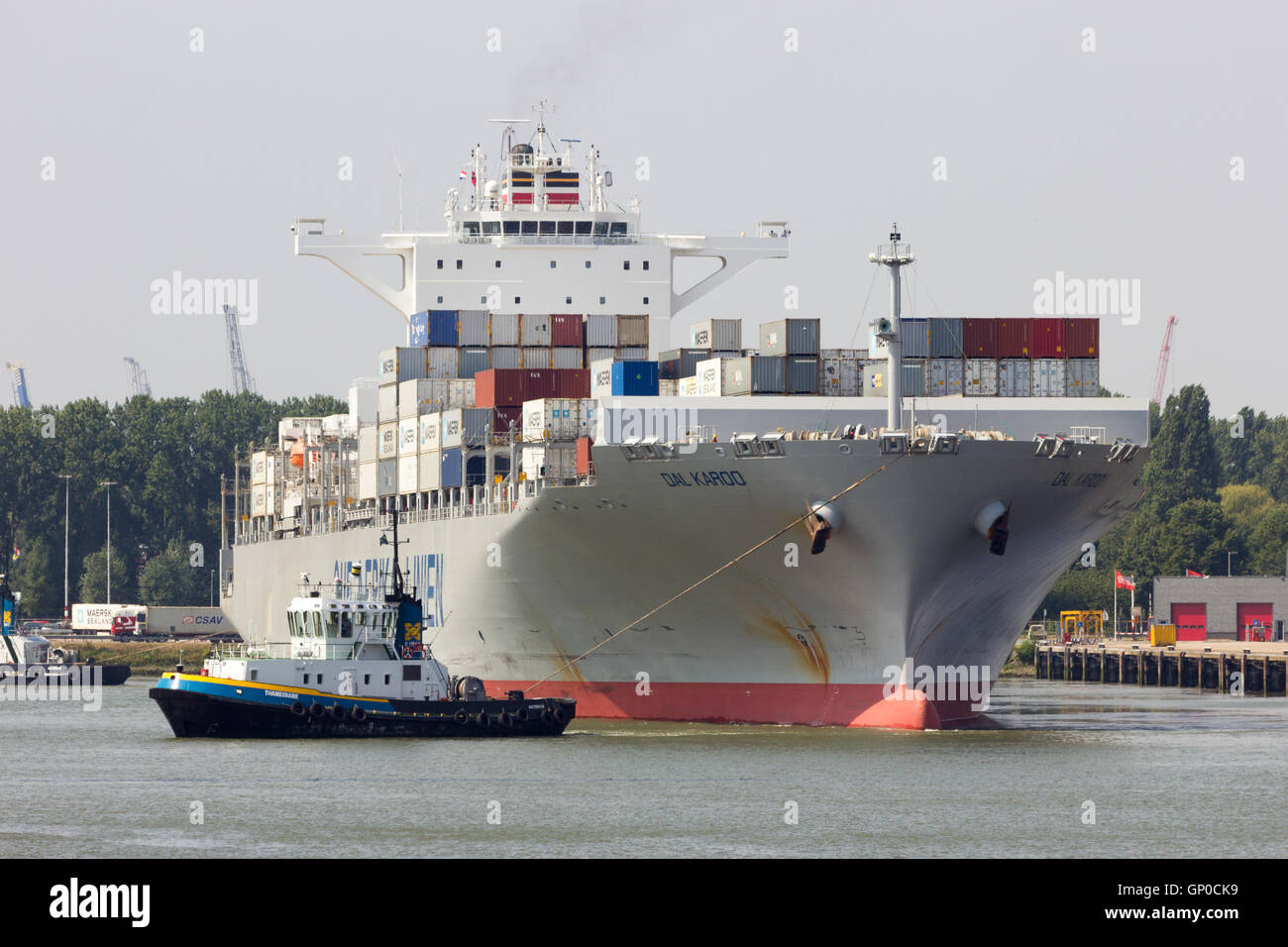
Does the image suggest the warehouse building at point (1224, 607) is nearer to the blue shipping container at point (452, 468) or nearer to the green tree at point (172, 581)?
the blue shipping container at point (452, 468)

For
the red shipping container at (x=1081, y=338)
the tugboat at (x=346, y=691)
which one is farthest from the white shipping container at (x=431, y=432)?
the red shipping container at (x=1081, y=338)

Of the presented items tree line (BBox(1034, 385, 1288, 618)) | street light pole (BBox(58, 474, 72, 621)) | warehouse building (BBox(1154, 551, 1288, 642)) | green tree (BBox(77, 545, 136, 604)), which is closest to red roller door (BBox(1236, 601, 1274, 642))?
warehouse building (BBox(1154, 551, 1288, 642))

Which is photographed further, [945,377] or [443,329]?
[443,329]

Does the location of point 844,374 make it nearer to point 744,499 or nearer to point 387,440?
point 744,499

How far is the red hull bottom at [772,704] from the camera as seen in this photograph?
1879 inches

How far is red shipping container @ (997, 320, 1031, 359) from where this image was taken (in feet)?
175

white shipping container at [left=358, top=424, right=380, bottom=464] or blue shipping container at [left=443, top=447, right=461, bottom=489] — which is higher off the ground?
white shipping container at [left=358, top=424, right=380, bottom=464]

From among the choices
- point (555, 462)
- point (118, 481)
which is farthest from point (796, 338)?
point (118, 481)

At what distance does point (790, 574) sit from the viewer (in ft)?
156

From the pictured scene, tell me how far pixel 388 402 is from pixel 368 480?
15.1 feet

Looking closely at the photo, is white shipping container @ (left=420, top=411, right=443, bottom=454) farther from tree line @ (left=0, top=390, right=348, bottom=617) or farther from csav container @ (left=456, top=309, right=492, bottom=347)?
tree line @ (left=0, top=390, right=348, bottom=617)

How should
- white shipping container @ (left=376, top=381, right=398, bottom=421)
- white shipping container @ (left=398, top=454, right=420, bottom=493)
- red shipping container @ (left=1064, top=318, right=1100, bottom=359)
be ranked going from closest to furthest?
red shipping container @ (left=1064, top=318, right=1100, bottom=359) → white shipping container @ (left=398, top=454, right=420, bottom=493) → white shipping container @ (left=376, top=381, right=398, bottom=421)

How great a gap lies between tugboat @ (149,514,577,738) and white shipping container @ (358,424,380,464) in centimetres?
1931

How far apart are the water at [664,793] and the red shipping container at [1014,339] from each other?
1007 cm
